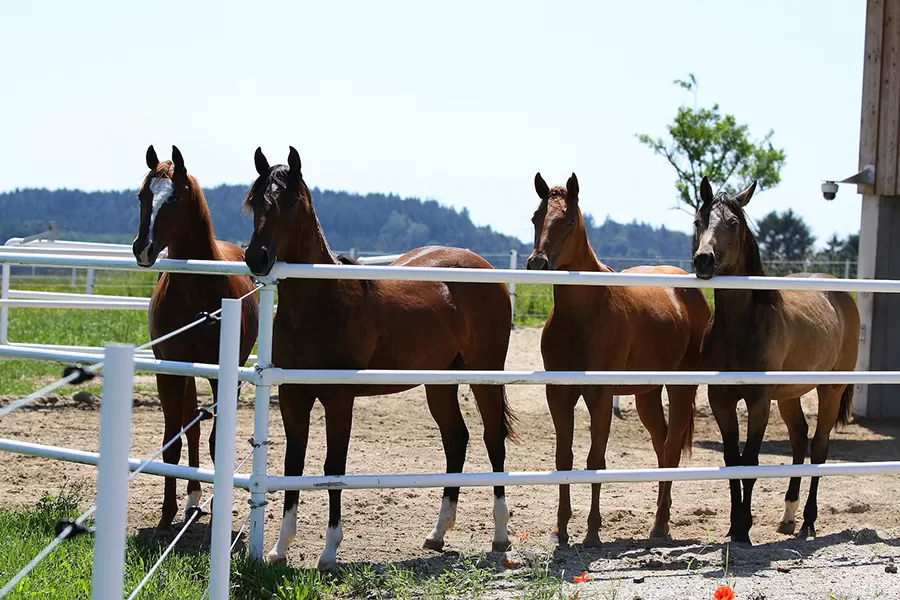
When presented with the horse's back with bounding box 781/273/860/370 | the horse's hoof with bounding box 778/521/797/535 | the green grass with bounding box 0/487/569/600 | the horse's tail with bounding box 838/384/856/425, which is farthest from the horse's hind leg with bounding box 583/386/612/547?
the horse's tail with bounding box 838/384/856/425

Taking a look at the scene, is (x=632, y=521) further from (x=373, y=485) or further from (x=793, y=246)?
(x=793, y=246)

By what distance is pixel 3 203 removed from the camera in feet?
363

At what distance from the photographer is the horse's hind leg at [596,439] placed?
4.96 metres

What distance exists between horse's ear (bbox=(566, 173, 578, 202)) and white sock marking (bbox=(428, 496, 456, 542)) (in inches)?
72.2

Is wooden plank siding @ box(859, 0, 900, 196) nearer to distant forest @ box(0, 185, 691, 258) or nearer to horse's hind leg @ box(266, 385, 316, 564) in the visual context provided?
horse's hind leg @ box(266, 385, 316, 564)

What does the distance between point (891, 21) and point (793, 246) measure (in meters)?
50.6

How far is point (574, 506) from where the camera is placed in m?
6.10

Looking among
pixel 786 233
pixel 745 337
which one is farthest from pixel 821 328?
pixel 786 233

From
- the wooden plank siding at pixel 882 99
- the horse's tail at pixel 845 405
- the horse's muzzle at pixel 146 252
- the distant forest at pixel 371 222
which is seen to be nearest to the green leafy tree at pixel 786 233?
the distant forest at pixel 371 222

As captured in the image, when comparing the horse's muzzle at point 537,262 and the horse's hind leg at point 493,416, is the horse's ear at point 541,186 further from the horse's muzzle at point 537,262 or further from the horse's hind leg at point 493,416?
the horse's hind leg at point 493,416

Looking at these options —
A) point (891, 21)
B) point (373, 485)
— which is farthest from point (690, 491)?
point (891, 21)

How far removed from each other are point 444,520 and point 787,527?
7.42 feet

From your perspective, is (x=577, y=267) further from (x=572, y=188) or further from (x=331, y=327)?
(x=331, y=327)

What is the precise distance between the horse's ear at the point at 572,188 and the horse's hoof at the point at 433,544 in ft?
6.73
